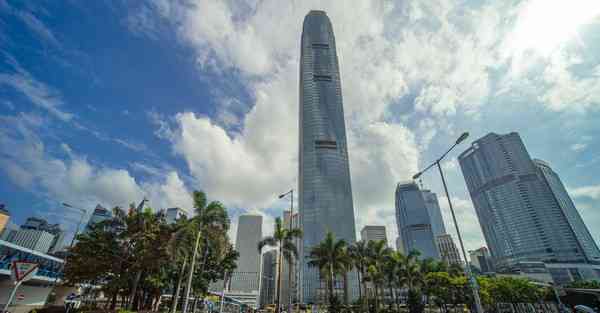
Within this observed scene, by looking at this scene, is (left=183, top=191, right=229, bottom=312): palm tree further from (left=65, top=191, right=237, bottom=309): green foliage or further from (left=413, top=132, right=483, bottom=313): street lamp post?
(left=413, top=132, right=483, bottom=313): street lamp post

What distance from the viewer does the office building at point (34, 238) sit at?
183 meters

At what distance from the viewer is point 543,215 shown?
7347 inches

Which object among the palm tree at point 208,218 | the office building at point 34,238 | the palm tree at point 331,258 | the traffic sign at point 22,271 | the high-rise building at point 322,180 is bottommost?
the traffic sign at point 22,271

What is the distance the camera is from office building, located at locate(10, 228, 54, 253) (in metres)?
183

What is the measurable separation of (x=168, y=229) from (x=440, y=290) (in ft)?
186

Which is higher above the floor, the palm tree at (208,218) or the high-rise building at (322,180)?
the high-rise building at (322,180)

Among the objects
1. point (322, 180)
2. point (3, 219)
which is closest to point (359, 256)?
point (3, 219)

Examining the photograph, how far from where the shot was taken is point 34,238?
7466 inches

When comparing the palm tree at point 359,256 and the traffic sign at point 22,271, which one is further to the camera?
the palm tree at point 359,256

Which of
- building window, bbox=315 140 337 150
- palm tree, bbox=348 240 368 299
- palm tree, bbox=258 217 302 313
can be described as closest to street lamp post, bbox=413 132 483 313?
palm tree, bbox=258 217 302 313

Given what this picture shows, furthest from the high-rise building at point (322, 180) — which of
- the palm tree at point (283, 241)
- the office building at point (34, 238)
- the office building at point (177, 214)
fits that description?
the office building at point (34, 238)

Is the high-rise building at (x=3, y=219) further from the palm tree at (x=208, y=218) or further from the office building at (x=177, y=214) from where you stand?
the palm tree at (x=208, y=218)

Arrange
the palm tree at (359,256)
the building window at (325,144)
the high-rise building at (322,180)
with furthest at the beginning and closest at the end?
the building window at (325,144)
the high-rise building at (322,180)
the palm tree at (359,256)

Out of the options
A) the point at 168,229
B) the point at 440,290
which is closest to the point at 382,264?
the point at 440,290
